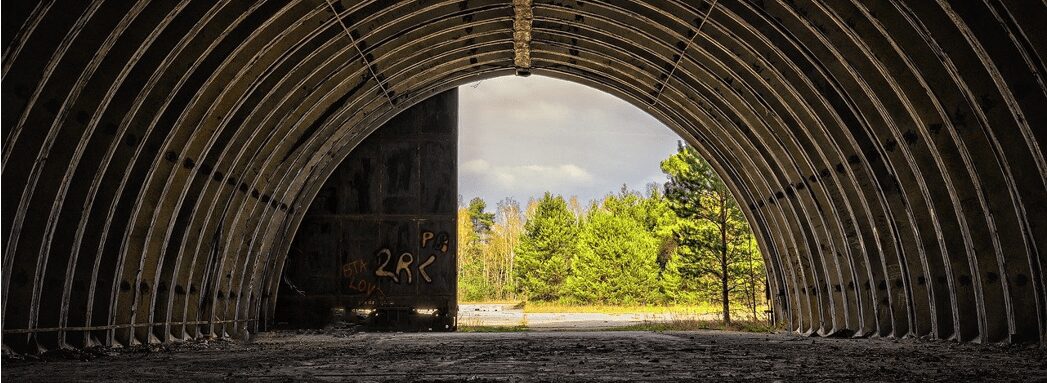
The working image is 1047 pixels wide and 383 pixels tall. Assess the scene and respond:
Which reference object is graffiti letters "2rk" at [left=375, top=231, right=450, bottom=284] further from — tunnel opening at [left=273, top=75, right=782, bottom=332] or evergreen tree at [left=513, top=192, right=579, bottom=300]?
evergreen tree at [left=513, top=192, right=579, bottom=300]

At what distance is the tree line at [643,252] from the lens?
35.0 metres

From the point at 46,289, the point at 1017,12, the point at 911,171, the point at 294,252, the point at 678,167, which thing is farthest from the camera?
the point at 678,167

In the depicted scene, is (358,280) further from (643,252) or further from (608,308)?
(643,252)

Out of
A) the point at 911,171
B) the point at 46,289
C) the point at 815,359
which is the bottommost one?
the point at 815,359

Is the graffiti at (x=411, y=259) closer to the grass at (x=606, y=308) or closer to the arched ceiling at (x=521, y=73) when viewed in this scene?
the arched ceiling at (x=521, y=73)

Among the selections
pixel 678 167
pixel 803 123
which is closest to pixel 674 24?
pixel 803 123

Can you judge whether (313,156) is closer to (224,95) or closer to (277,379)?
(224,95)

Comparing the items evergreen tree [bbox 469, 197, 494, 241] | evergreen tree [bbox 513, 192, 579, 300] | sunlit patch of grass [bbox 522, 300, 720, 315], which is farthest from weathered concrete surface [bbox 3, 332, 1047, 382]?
evergreen tree [bbox 469, 197, 494, 241]

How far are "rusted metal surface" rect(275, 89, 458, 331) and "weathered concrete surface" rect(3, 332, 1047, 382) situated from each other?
9.22m

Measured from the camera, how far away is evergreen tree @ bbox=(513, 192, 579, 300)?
65375 millimetres

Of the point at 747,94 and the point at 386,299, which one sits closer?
the point at 747,94

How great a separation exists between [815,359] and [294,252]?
15.0 meters

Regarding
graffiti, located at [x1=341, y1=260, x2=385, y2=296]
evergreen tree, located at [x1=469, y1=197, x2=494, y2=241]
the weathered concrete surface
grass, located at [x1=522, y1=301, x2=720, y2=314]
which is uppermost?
evergreen tree, located at [x1=469, y1=197, x2=494, y2=241]

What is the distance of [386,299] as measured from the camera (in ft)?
74.4
